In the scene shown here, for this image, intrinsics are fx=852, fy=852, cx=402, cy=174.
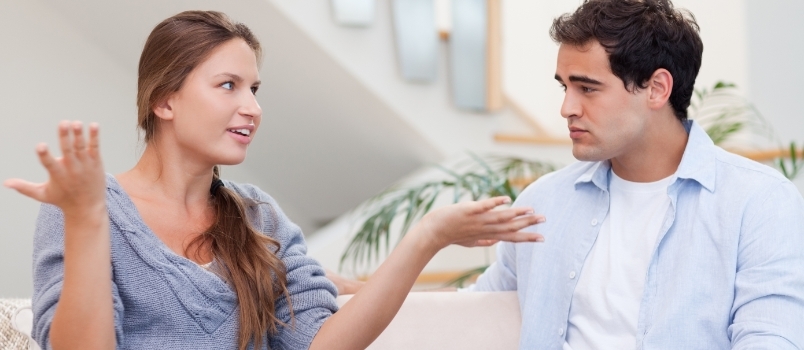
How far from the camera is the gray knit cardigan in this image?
56.0 inches

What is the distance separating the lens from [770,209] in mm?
1545

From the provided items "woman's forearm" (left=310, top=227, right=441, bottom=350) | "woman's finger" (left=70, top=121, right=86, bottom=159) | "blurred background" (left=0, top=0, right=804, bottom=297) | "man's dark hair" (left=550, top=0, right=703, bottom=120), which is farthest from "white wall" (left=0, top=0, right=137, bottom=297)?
"woman's finger" (left=70, top=121, right=86, bottom=159)

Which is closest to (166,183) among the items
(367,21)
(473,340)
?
(473,340)

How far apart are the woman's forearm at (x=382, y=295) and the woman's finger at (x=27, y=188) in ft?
1.98

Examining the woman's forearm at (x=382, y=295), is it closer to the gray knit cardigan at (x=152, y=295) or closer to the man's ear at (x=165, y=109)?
the gray knit cardigan at (x=152, y=295)

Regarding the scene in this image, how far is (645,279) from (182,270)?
0.86m

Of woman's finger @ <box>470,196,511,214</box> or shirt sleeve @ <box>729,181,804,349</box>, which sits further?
shirt sleeve @ <box>729,181,804,349</box>

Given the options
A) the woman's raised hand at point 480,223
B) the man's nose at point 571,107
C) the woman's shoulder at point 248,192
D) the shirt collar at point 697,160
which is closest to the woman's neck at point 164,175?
the woman's shoulder at point 248,192

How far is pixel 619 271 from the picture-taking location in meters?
1.68

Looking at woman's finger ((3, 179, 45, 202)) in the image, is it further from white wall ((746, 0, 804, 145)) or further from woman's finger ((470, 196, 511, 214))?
white wall ((746, 0, 804, 145))

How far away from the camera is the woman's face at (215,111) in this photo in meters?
1.58

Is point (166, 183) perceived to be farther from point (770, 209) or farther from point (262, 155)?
point (262, 155)

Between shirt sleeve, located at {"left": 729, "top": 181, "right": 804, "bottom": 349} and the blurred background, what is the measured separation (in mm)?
1825

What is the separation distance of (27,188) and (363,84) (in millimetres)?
2722
